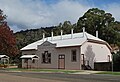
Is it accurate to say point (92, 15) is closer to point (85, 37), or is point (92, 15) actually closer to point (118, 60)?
point (85, 37)

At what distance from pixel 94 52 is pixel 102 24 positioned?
1776 centimetres

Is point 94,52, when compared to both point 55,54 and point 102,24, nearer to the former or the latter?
point 55,54

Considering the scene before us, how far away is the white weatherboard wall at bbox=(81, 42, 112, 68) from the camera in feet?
168

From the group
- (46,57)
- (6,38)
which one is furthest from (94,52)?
(6,38)

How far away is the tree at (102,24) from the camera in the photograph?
68625mm

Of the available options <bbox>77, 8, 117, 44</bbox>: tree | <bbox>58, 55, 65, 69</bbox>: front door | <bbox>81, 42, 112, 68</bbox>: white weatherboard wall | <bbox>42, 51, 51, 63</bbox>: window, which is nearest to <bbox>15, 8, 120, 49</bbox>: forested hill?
<bbox>77, 8, 117, 44</bbox>: tree

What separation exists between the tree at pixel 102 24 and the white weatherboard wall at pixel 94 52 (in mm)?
12485

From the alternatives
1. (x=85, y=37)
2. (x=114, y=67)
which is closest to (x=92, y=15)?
(x=85, y=37)

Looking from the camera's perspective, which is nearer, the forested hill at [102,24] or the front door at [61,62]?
the front door at [61,62]

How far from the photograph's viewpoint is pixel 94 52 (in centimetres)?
5328

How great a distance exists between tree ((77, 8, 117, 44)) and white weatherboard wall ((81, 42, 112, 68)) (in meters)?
12.5

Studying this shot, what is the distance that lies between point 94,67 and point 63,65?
674cm

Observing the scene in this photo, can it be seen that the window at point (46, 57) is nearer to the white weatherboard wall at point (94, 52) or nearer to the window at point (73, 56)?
the window at point (73, 56)

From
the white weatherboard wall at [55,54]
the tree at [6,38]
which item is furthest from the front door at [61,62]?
the tree at [6,38]
